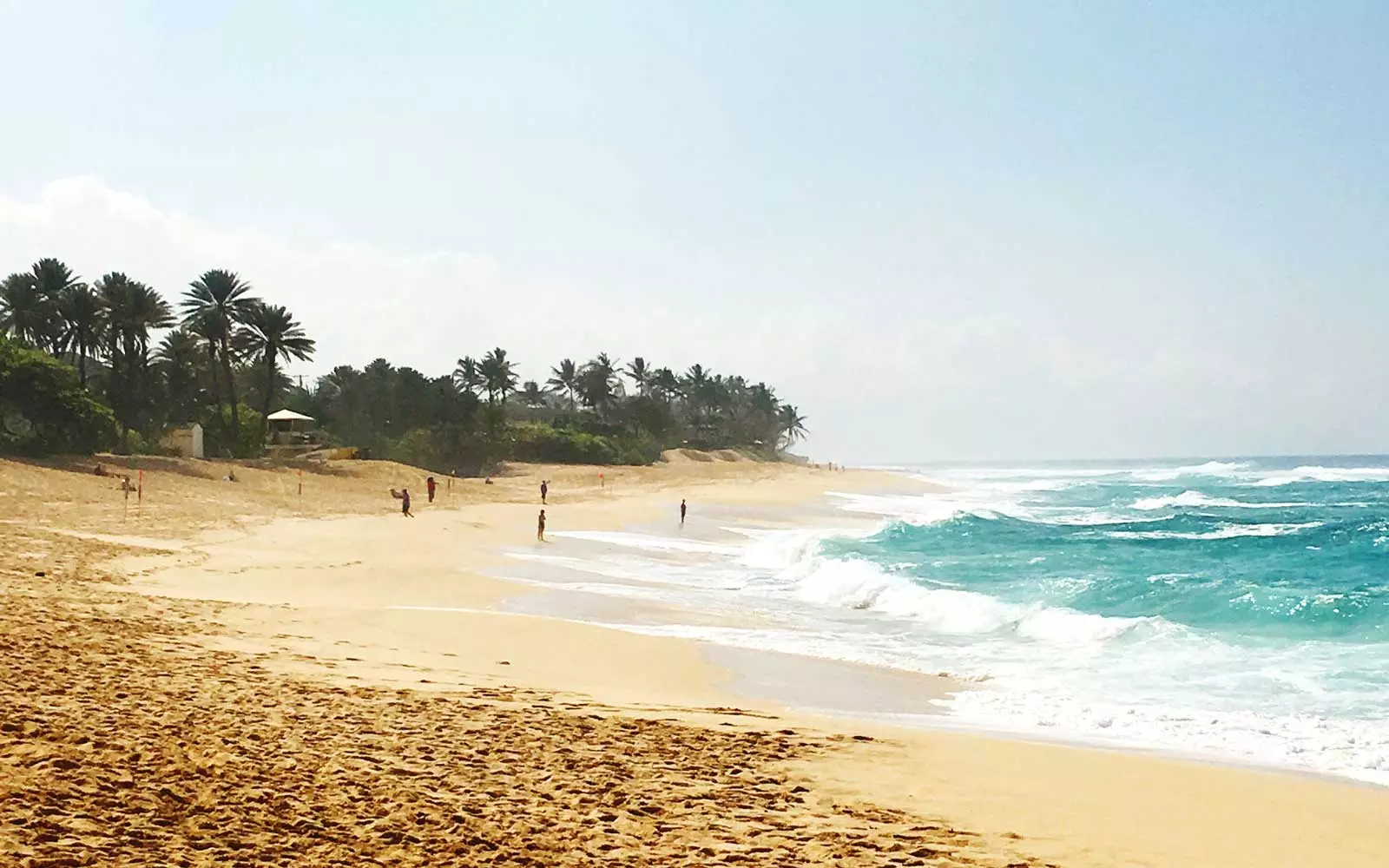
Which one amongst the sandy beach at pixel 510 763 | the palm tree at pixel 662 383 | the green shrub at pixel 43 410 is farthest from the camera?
the palm tree at pixel 662 383

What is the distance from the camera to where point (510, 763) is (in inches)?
279

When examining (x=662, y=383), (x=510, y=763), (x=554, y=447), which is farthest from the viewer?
(x=662, y=383)

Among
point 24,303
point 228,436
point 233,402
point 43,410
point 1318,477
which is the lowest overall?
point 1318,477

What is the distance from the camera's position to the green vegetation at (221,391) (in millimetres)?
40531

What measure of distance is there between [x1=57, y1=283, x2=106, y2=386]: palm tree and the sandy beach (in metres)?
41.0

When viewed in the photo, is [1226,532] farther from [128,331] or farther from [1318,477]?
[1318,477]

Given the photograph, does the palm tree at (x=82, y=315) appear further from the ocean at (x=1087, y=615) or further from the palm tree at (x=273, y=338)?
the ocean at (x=1087, y=615)

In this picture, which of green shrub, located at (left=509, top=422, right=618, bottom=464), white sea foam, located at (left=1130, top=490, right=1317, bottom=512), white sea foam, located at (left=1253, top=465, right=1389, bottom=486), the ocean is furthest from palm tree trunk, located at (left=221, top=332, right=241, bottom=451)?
white sea foam, located at (left=1253, top=465, right=1389, bottom=486)

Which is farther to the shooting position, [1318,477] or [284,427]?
[1318,477]

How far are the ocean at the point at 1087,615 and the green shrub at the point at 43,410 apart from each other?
22.6 m

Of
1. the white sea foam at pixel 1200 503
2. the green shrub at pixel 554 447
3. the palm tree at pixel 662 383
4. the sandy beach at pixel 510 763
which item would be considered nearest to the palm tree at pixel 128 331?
the green shrub at pixel 554 447

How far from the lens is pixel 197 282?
172ft

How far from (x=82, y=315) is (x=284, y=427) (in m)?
14.1

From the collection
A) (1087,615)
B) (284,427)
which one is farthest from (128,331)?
(1087,615)
